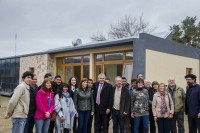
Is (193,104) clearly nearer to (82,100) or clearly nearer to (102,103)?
(102,103)

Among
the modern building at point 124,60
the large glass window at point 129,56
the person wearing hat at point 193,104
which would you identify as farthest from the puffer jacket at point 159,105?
the large glass window at point 129,56

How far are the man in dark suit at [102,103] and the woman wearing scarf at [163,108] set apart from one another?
46.5 inches

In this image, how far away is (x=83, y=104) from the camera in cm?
647

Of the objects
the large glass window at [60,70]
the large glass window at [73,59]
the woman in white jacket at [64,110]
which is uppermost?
the large glass window at [73,59]

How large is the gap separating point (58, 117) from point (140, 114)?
208 centimetres

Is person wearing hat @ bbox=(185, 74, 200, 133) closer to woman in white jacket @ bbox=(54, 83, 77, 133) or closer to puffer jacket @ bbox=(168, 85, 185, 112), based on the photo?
puffer jacket @ bbox=(168, 85, 185, 112)

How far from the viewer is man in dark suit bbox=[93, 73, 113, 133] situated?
6.72 meters

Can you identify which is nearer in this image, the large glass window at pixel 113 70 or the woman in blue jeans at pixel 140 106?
the woman in blue jeans at pixel 140 106

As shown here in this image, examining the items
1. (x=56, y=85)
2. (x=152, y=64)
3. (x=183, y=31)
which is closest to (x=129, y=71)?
(x=152, y=64)

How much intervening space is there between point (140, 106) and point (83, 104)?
1.46 m

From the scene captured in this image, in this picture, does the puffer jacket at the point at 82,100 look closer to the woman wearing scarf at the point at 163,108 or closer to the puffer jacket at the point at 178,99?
the woman wearing scarf at the point at 163,108

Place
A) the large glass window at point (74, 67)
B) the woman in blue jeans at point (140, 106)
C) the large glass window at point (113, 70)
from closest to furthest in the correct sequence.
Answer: the woman in blue jeans at point (140, 106), the large glass window at point (113, 70), the large glass window at point (74, 67)

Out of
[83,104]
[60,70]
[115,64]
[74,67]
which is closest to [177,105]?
[83,104]

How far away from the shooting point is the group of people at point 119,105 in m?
6.06
